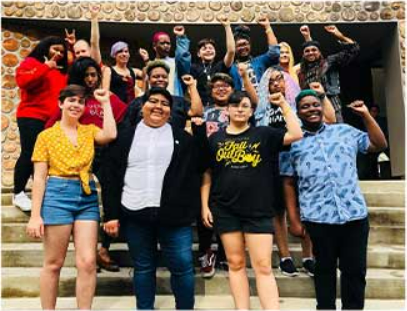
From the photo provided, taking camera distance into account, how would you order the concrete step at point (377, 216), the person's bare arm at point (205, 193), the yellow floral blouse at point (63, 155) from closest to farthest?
the yellow floral blouse at point (63, 155) → the person's bare arm at point (205, 193) → the concrete step at point (377, 216)

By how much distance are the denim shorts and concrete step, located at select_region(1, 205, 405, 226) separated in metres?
1.60

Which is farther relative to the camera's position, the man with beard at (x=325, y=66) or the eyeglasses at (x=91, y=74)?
the man with beard at (x=325, y=66)

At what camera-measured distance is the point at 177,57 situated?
3627 millimetres

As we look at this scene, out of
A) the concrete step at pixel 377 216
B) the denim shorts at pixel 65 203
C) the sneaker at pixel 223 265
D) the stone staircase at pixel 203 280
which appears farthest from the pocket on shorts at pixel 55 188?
the concrete step at pixel 377 216

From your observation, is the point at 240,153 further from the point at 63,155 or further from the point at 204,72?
the point at 204,72

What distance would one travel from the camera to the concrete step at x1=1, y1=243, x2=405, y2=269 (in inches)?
137

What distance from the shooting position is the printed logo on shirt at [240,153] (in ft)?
8.12

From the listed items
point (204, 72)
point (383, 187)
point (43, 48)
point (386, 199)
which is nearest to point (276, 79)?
point (204, 72)

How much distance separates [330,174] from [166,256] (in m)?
1.06

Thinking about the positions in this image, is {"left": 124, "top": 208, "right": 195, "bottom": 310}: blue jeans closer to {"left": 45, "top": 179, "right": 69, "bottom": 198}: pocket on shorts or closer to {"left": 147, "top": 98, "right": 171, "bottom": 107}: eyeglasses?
{"left": 45, "top": 179, "right": 69, "bottom": 198}: pocket on shorts

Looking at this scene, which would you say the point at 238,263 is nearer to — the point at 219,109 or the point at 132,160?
the point at 132,160

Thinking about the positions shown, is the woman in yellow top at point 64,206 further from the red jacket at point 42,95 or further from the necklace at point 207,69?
the necklace at point 207,69

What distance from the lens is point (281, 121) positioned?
3.13 m

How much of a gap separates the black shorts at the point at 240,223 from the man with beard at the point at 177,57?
1.45 m
